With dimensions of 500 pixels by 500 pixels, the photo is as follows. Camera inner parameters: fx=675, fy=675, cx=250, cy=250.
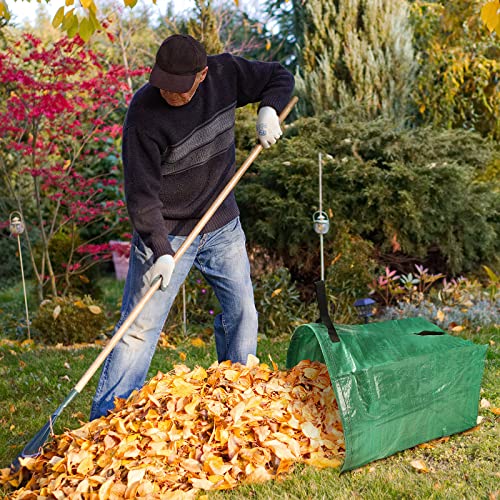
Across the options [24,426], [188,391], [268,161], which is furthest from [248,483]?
[268,161]

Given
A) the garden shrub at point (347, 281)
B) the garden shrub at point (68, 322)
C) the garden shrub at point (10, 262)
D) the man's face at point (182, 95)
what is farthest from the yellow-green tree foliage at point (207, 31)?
the man's face at point (182, 95)

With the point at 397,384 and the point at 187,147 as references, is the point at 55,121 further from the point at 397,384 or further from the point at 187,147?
the point at 397,384

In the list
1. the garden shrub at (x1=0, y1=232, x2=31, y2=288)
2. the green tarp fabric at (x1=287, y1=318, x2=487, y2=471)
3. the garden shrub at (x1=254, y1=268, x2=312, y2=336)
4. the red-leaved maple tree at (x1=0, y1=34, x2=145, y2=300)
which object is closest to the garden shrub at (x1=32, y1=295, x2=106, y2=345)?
the red-leaved maple tree at (x1=0, y1=34, x2=145, y2=300)

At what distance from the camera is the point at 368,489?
2.41 metres

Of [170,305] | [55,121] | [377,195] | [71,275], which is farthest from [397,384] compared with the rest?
[71,275]

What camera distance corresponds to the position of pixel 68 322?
16.9 feet

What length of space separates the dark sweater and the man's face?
4 centimetres

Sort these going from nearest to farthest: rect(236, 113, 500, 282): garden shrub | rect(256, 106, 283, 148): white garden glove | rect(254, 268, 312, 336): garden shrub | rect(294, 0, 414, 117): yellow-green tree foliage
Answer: rect(256, 106, 283, 148): white garden glove → rect(254, 268, 312, 336): garden shrub → rect(236, 113, 500, 282): garden shrub → rect(294, 0, 414, 117): yellow-green tree foliage

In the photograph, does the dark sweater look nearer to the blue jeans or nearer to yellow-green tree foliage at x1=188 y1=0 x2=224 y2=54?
the blue jeans

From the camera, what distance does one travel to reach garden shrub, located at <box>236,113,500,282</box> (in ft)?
17.9

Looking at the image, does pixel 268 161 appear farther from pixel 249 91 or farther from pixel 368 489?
pixel 368 489

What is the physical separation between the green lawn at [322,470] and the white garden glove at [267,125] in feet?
4.58

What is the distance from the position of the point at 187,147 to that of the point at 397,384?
127 centimetres

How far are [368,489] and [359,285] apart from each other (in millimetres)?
2784
